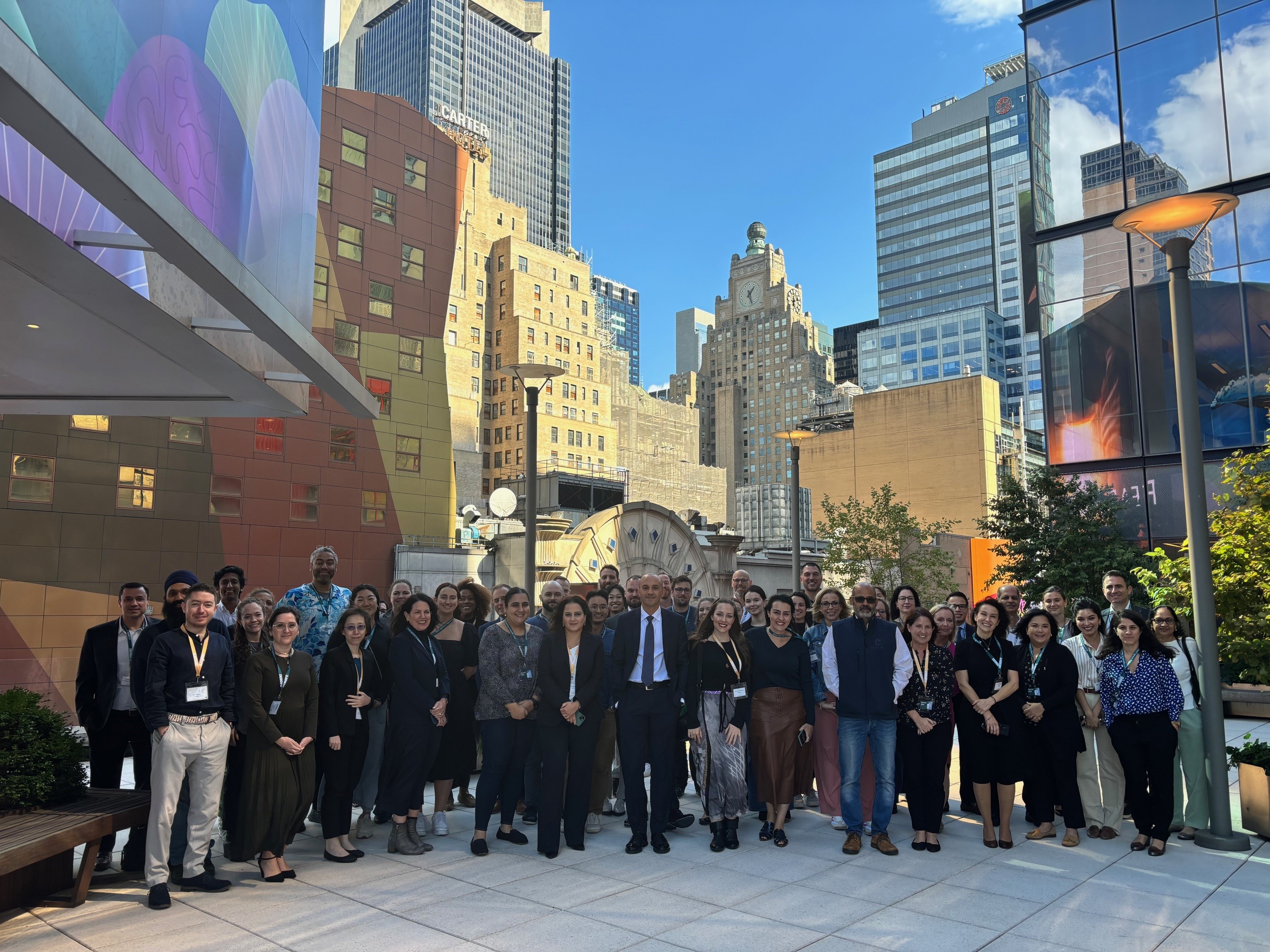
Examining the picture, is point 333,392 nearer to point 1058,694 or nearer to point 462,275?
point 1058,694

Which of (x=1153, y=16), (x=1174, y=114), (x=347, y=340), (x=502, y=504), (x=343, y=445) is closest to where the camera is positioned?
(x=1174, y=114)

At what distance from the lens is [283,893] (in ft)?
19.7

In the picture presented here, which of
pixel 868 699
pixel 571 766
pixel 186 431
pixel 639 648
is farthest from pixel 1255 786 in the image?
pixel 186 431

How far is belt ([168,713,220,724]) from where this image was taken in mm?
5910

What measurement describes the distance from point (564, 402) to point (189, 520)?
7028 cm

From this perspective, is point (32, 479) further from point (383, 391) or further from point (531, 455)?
point (531, 455)

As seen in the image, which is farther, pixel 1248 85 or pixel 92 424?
pixel 1248 85

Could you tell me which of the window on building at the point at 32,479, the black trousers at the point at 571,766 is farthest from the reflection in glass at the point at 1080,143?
the window on building at the point at 32,479

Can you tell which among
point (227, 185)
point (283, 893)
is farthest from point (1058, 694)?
point (227, 185)

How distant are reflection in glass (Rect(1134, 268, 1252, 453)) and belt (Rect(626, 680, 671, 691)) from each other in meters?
19.7

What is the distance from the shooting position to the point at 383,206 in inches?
1025

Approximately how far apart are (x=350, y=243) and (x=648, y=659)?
2093cm

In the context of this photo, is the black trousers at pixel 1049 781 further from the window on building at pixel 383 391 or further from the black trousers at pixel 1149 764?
the window on building at pixel 383 391

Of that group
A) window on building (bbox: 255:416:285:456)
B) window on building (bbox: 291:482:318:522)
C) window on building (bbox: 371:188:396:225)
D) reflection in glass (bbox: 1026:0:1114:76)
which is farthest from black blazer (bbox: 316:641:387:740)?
reflection in glass (bbox: 1026:0:1114:76)
